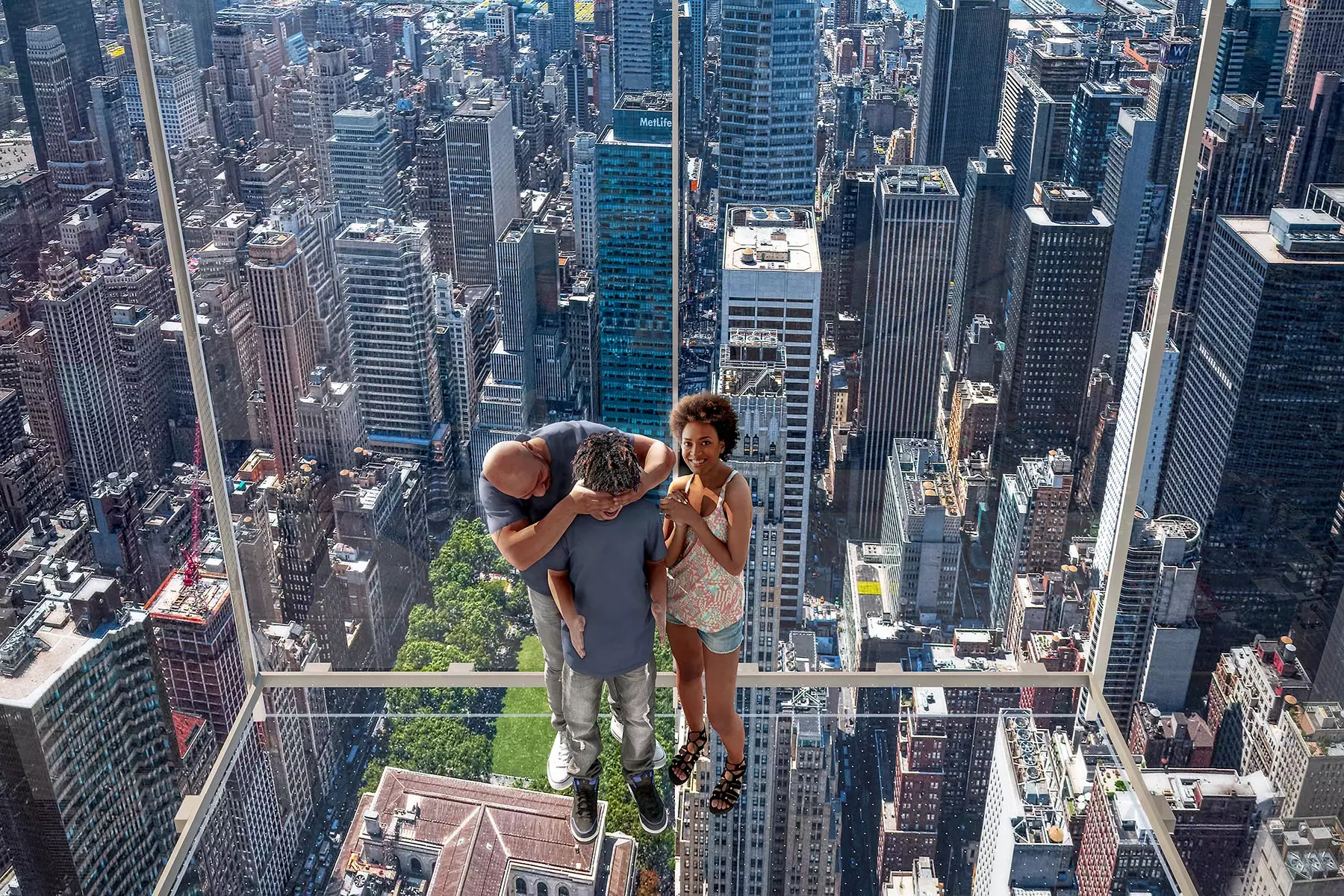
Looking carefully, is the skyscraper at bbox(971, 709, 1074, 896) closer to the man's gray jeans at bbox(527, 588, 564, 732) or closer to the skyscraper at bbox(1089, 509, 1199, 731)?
the skyscraper at bbox(1089, 509, 1199, 731)

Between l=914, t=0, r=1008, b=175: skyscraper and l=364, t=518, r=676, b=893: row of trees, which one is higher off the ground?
l=914, t=0, r=1008, b=175: skyscraper

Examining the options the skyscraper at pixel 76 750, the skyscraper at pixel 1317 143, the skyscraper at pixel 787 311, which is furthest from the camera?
the skyscraper at pixel 787 311

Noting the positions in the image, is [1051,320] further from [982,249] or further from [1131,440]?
[1131,440]

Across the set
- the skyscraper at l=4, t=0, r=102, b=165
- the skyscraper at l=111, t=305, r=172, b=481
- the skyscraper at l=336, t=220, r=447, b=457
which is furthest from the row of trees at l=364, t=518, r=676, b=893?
the skyscraper at l=111, t=305, r=172, b=481

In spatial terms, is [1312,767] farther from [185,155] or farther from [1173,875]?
[185,155]

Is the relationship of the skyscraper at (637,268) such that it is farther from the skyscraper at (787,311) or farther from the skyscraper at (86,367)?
the skyscraper at (86,367)

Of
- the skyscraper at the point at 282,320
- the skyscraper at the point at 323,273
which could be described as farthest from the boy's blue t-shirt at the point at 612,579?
the skyscraper at the point at 323,273

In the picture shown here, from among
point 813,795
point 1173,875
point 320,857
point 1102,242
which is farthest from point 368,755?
point 1102,242
